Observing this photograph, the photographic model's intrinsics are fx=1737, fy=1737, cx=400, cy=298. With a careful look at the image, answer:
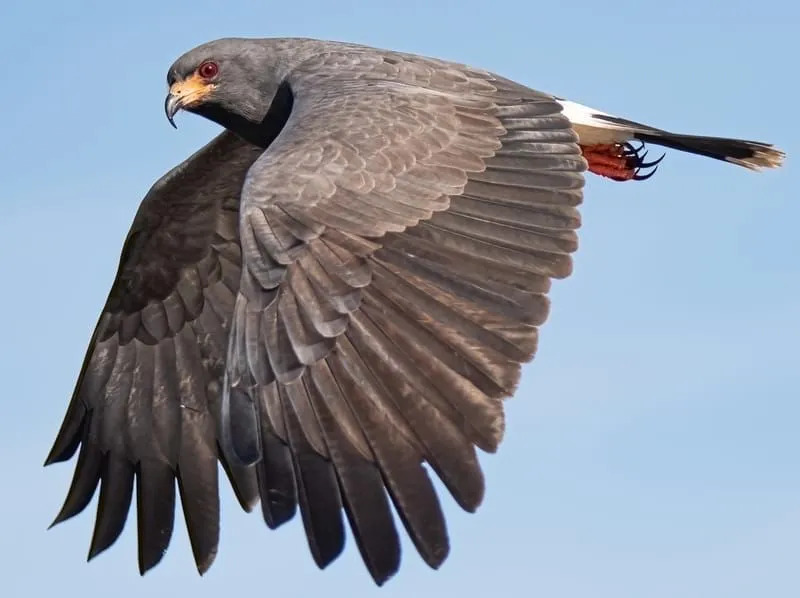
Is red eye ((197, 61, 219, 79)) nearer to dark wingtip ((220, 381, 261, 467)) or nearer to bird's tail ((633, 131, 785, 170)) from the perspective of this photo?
bird's tail ((633, 131, 785, 170))

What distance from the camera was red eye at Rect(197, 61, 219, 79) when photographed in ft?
36.3

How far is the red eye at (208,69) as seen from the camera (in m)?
11.1

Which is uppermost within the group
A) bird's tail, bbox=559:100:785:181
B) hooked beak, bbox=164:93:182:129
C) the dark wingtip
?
bird's tail, bbox=559:100:785:181

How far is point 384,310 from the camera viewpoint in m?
8.30

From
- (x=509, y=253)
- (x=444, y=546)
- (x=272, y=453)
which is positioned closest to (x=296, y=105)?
(x=509, y=253)

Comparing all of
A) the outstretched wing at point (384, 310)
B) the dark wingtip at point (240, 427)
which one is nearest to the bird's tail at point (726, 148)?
the outstretched wing at point (384, 310)

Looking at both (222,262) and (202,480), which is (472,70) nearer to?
(222,262)

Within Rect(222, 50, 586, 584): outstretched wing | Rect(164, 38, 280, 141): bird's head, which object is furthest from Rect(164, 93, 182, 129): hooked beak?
Rect(222, 50, 586, 584): outstretched wing

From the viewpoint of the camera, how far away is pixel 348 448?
26.0ft

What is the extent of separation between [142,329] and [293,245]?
10.2 ft

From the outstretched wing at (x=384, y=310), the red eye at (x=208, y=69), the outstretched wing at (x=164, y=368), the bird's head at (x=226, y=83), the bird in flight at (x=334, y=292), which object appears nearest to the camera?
the outstretched wing at (x=384, y=310)

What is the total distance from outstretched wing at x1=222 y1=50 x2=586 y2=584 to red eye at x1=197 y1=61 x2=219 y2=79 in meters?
1.89

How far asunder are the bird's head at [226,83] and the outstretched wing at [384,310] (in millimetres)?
1655

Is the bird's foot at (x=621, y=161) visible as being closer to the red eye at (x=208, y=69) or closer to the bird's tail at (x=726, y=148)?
the bird's tail at (x=726, y=148)
